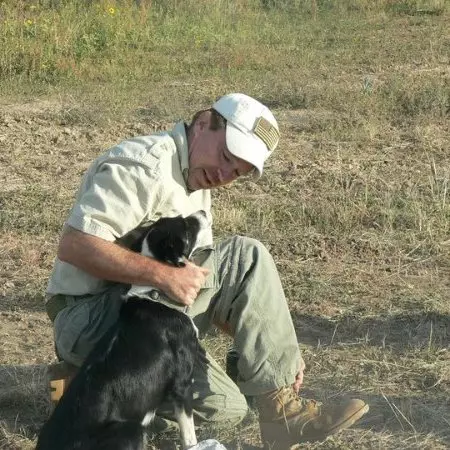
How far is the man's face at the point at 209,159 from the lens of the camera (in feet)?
12.0

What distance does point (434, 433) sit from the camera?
3943 millimetres

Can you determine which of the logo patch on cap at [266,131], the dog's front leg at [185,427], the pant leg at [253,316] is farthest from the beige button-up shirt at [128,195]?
the dog's front leg at [185,427]

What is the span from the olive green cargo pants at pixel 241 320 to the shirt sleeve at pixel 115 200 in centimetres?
27

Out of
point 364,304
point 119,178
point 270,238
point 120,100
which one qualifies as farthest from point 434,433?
point 120,100

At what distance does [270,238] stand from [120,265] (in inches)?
99.3

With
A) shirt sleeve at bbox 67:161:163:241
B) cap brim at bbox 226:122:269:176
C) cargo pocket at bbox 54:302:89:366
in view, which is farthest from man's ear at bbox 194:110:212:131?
cargo pocket at bbox 54:302:89:366

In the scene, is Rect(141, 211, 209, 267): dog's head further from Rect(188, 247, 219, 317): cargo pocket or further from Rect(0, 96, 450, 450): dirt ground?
Rect(0, 96, 450, 450): dirt ground

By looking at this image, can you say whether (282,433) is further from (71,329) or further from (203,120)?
(203,120)

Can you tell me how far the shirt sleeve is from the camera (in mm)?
3486

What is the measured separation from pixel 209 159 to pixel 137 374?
828 millimetres

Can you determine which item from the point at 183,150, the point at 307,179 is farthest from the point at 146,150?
the point at 307,179

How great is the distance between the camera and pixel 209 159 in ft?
12.0

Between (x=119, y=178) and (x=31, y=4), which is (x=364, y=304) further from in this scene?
(x=31, y=4)

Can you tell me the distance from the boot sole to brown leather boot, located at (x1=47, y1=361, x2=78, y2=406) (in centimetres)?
76
